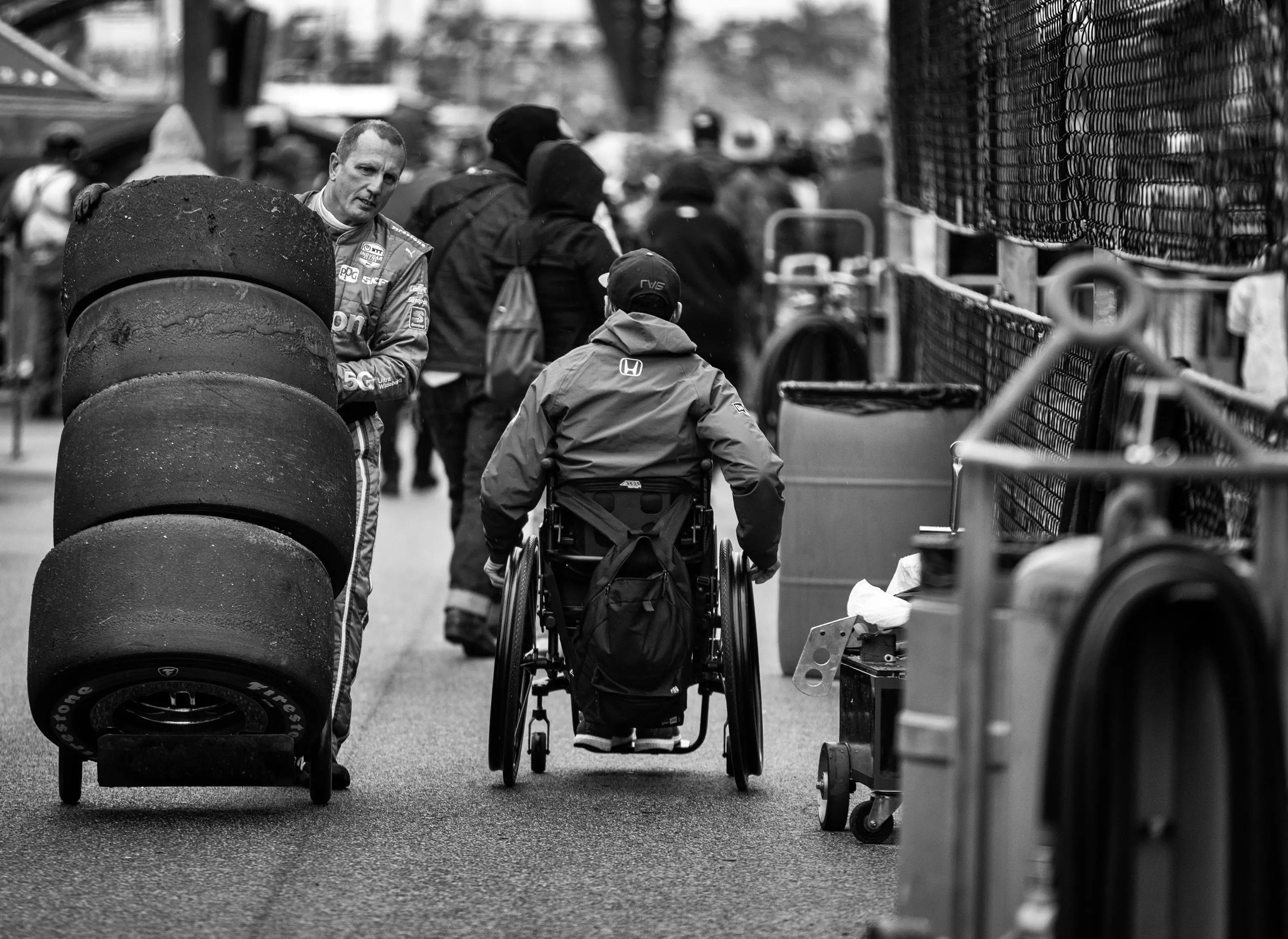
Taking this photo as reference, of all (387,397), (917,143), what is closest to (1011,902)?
(387,397)

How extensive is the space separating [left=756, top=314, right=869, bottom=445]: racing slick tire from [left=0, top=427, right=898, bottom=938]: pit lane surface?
3627mm

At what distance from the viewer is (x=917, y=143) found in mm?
11992

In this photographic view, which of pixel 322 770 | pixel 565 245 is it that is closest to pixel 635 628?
pixel 322 770

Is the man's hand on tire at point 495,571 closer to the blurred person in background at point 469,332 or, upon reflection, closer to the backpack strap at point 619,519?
the backpack strap at point 619,519

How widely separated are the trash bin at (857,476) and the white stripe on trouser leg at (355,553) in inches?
76.6

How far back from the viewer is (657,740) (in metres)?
6.14

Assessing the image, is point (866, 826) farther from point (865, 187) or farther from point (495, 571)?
point (865, 187)

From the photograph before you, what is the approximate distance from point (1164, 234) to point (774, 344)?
519 cm

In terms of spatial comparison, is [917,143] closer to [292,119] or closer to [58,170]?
[58,170]

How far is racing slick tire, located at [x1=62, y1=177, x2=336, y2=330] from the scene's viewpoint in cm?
559

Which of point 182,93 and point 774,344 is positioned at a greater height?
point 182,93

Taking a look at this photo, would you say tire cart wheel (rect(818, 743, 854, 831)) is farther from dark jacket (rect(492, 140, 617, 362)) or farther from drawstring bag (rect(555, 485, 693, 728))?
dark jacket (rect(492, 140, 617, 362))

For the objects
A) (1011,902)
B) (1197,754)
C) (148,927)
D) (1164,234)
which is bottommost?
(148,927)

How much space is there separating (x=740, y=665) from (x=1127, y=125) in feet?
6.68
